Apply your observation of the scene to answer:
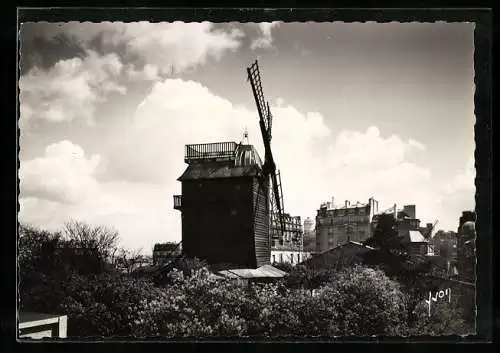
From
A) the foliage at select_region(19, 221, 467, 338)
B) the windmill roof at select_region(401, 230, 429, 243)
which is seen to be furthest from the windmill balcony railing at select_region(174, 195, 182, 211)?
the windmill roof at select_region(401, 230, 429, 243)

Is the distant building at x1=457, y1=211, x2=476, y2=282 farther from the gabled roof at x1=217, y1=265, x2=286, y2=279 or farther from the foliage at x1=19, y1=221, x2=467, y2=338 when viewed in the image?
the gabled roof at x1=217, y1=265, x2=286, y2=279

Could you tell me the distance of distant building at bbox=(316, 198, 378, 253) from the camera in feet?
32.4

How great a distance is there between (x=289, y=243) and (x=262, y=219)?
928 mm

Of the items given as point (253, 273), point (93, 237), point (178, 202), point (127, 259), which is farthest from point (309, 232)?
point (93, 237)

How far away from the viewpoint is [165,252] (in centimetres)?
988

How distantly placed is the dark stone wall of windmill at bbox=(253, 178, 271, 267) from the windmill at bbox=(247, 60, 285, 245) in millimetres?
134

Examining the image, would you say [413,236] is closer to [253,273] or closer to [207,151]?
[253,273]
